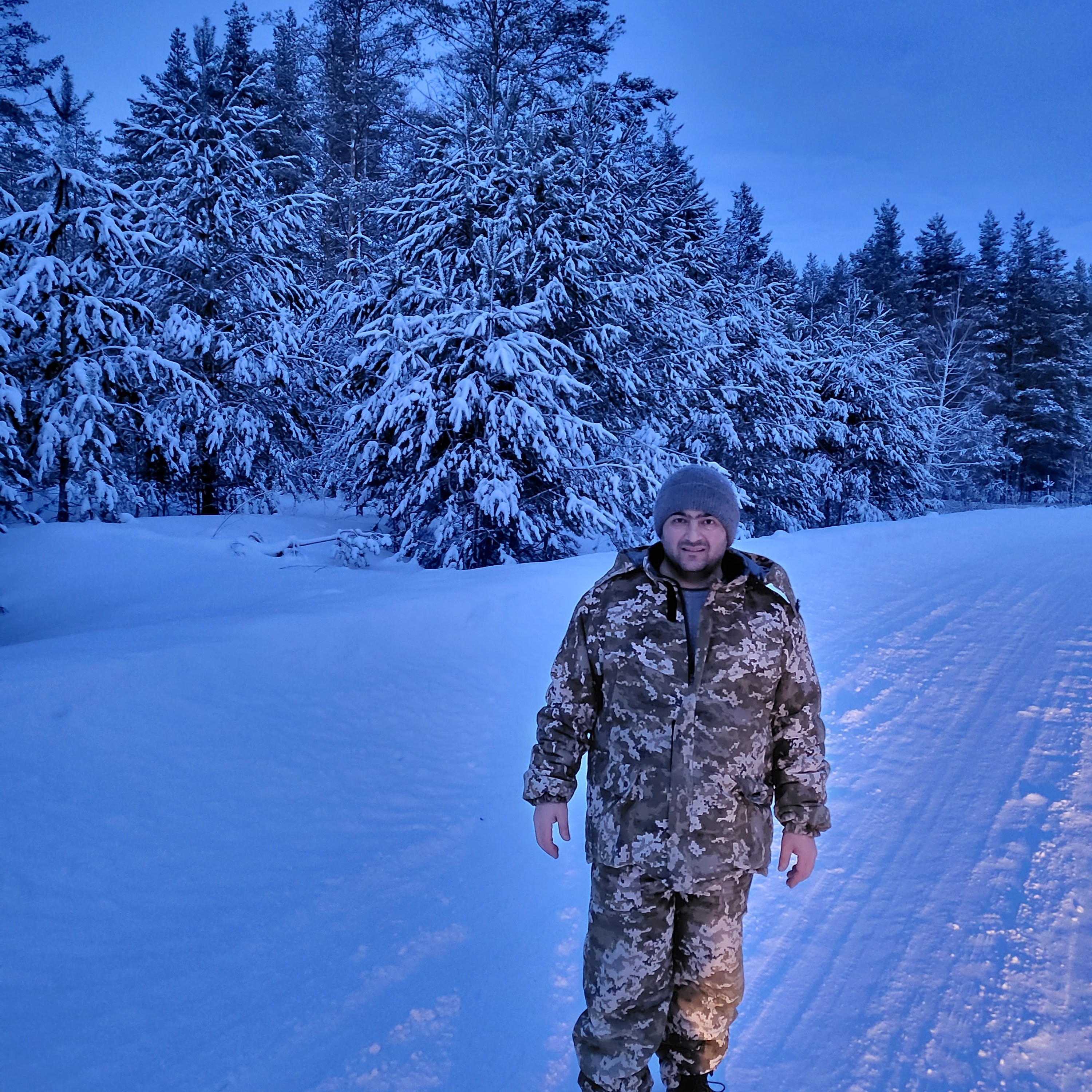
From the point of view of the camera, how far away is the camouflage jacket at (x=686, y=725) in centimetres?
184

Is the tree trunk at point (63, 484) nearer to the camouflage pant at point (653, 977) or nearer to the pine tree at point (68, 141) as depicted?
the pine tree at point (68, 141)

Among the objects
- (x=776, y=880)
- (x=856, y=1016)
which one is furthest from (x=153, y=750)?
(x=856, y=1016)

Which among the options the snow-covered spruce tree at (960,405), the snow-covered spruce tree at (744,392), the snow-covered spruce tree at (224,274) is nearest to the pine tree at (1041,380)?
the snow-covered spruce tree at (960,405)

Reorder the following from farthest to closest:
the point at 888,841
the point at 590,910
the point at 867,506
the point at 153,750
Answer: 1. the point at 867,506
2. the point at 153,750
3. the point at 888,841
4. the point at 590,910

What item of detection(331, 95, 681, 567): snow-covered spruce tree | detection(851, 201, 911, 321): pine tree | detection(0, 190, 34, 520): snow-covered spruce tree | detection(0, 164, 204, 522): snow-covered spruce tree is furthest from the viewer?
detection(851, 201, 911, 321): pine tree

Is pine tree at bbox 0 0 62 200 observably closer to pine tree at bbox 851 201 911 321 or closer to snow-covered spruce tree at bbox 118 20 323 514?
snow-covered spruce tree at bbox 118 20 323 514

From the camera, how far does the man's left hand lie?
6.35ft

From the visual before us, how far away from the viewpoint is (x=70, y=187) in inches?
336

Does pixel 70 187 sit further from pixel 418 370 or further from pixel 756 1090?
pixel 756 1090

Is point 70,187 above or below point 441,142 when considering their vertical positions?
below

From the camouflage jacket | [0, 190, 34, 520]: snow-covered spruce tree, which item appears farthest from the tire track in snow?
[0, 190, 34, 520]: snow-covered spruce tree

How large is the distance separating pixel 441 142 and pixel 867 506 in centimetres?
1622

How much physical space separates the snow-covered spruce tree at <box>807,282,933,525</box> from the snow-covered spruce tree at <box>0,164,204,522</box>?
660 inches

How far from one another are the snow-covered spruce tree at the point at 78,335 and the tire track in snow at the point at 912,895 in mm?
8984
